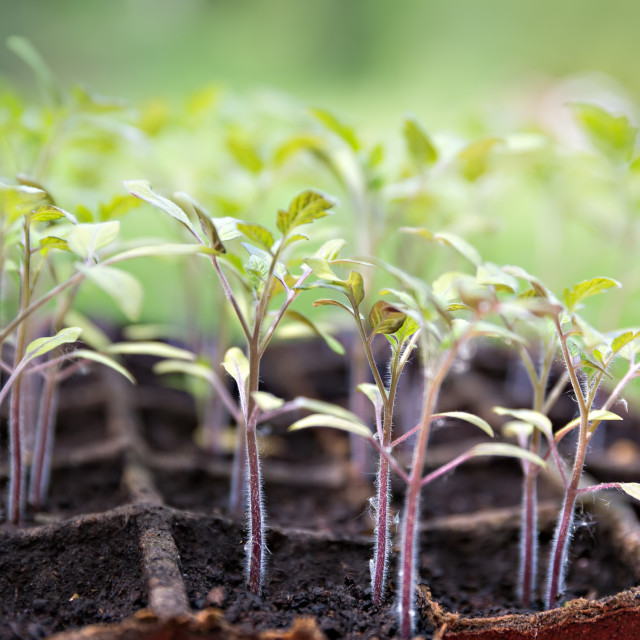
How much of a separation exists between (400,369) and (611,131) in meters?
0.75

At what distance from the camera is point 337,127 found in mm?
1157

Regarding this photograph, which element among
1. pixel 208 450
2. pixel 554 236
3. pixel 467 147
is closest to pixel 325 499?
pixel 208 450

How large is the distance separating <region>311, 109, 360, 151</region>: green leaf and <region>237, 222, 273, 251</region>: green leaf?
47cm

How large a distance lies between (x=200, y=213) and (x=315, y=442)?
102 cm

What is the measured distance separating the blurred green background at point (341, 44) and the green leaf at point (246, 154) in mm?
4416

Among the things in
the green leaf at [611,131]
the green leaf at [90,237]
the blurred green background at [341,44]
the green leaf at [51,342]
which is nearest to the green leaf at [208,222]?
the green leaf at [90,237]

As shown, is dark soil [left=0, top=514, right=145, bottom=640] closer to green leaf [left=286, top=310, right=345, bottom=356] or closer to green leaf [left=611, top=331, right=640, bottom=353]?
green leaf [left=286, top=310, right=345, bottom=356]

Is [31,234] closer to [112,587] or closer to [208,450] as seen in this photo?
[112,587]

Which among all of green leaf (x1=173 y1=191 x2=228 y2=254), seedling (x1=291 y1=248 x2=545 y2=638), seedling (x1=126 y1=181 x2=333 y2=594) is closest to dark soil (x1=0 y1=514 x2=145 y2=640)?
seedling (x1=126 y1=181 x2=333 y2=594)

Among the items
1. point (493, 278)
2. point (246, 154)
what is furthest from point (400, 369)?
point (246, 154)

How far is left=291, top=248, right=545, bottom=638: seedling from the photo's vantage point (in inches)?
26.6

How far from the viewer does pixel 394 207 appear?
1.32m

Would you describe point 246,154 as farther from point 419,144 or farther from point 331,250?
point 331,250

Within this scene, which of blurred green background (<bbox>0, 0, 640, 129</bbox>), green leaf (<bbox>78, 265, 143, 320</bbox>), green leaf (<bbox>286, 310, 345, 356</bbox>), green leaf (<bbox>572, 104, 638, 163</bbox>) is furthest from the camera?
blurred green background (<bbox>0, 0, 640, 129</bbox>)
